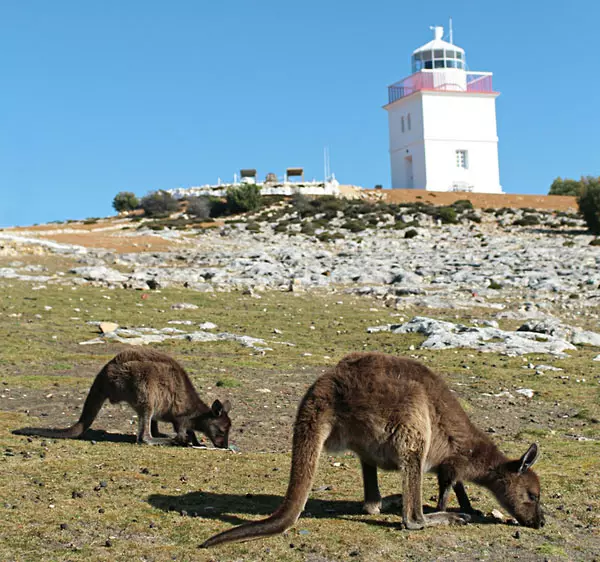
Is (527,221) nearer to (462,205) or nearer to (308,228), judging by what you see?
(462,205)

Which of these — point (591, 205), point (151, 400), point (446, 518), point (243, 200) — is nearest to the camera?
point (446, 518)

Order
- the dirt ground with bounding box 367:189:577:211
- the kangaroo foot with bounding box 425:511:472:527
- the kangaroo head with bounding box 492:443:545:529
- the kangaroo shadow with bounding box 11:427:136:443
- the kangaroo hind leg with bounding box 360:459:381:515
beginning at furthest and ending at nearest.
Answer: the dirt ground with bounding box 367:189:577:211 → the kangaroo shadow with bounding box 11:427:136:443 → the kangaroo hind leg with bounding box 360:459:381:515 → the kangaroo head with bounding box 492:443:545:529 → the kangaroo foot with bounding box 425:511:472:527

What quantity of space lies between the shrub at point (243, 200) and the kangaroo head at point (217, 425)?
61.1 m

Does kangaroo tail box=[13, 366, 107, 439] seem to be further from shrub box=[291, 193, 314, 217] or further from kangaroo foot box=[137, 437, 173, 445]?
shrub box=[291, 193, 314, 217]

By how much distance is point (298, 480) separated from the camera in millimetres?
5812

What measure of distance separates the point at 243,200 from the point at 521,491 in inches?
2537

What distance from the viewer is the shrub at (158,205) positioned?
74.7 meters

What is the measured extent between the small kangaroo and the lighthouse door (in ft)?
271

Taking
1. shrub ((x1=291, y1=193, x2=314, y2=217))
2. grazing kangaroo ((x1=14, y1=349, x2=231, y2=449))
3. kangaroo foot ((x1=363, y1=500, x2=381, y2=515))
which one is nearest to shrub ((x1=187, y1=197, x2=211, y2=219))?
shrub ((x1=291, y1=193, x2=314, y2=217))

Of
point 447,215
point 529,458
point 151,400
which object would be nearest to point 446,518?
point 529,458

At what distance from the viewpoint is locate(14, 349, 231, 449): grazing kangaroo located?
904cm

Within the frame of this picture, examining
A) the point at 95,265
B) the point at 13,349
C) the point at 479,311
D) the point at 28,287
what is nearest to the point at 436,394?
the point at 13,349

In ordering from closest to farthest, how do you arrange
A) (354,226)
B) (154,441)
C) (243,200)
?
(154,441), (354,226), (243,200)

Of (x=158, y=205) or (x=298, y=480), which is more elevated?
(x=158, y=205)
